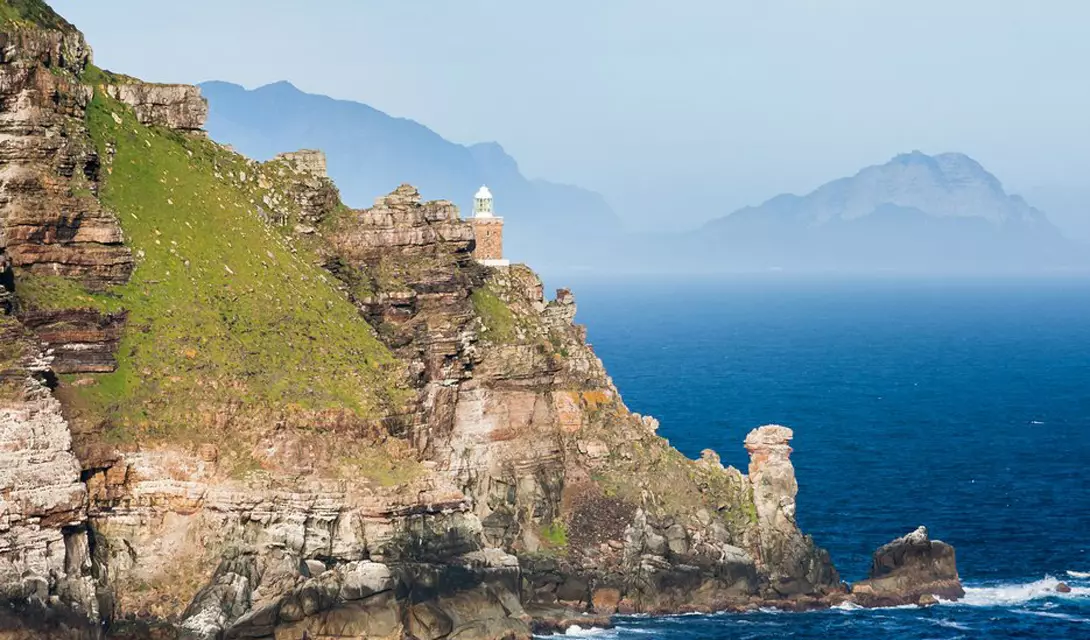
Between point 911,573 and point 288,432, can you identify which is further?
point 911,573

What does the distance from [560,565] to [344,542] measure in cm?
2077

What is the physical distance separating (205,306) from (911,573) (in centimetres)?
4663

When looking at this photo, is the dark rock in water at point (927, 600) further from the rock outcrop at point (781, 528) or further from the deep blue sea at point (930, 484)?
the rock outcrop at point (781, 528)

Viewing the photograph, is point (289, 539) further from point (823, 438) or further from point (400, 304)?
point (823, 438)

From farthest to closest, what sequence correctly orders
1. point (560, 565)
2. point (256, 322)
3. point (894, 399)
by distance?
point (894, 399)
point (560, 565)
point (256, 322)

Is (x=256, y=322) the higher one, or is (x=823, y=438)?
(x=256, y=322)

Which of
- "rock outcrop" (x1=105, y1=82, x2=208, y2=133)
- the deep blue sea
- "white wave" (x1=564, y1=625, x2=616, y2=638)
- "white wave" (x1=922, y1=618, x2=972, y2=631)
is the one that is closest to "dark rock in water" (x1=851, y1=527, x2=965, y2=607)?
the deep blue sea

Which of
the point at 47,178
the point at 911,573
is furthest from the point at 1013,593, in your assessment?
the point at 47,178

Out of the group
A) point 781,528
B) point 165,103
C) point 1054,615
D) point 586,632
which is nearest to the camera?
point 586,632

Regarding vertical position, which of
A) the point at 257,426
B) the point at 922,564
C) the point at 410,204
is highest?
the point at 410,204

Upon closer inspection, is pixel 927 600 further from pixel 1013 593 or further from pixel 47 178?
pixel 47 178

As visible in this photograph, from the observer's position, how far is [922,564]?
345ft

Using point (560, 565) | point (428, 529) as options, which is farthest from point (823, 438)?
point (428, 529)

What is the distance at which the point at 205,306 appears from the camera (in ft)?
291
